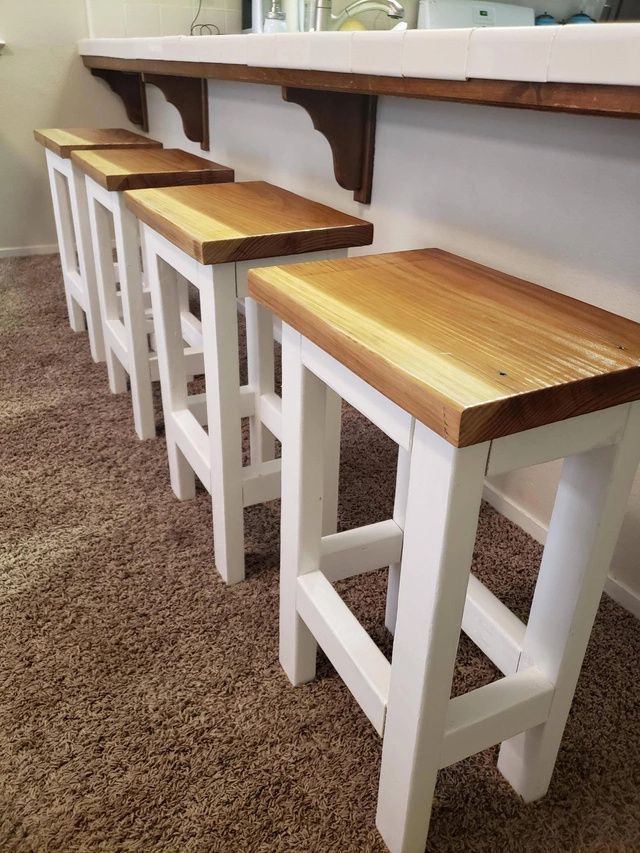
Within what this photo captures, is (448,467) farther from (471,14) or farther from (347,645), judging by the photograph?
(471,14)

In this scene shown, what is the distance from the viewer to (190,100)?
2244 mm

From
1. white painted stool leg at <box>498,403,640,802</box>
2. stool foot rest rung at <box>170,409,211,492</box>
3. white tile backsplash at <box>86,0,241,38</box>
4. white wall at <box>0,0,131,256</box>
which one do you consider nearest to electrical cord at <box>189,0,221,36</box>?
white tile backsplash at <box>86,0,241,38</box>

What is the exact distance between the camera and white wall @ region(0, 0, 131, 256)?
9.05 feet

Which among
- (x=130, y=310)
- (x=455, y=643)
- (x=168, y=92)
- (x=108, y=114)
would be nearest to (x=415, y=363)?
(x=455, y=643)

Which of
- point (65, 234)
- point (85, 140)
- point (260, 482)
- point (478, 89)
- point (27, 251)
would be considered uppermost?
point (478, 89)

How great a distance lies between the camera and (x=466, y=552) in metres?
0.61

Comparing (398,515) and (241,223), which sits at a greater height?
(241,223)

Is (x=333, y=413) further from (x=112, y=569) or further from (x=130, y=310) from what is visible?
(x=130, y=310)

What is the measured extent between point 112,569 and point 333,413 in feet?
1.67

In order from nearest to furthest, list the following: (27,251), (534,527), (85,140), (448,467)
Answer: (448,467), (534,527), (85,140), (27,251)

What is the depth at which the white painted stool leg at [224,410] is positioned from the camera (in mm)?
1022

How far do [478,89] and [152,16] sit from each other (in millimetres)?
2595

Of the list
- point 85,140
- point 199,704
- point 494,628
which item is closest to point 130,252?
point 85,140

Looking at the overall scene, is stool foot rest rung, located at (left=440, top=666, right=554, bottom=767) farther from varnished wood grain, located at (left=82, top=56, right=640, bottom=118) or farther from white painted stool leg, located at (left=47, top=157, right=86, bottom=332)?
white painted stool leg, located at (left=47, top=157, right=86, bottom=332)
